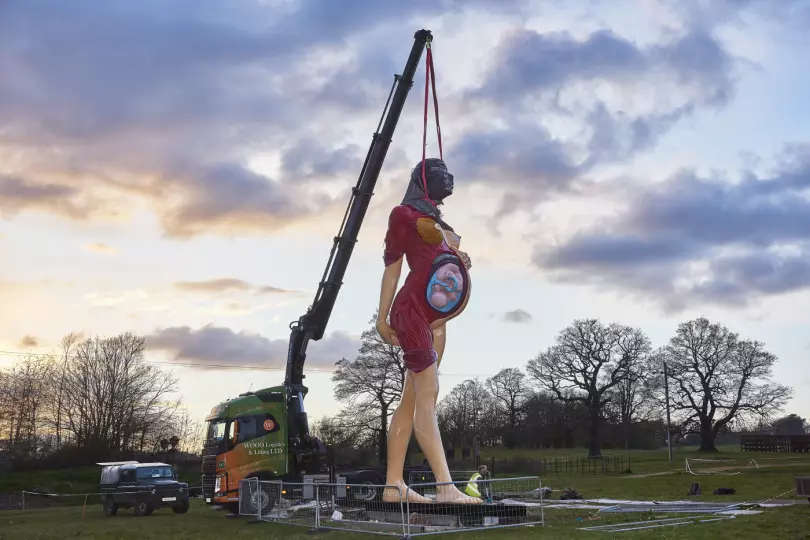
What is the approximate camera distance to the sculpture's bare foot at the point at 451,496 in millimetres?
14758

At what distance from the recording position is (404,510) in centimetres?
1502

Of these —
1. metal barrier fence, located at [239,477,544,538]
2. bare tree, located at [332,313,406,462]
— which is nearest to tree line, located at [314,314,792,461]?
bare tree, located at [332,313,406,462]

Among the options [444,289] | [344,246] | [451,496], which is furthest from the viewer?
[344,246]

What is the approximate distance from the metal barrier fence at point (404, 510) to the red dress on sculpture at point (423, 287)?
2.65 meters

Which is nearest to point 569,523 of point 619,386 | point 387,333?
point 387,333

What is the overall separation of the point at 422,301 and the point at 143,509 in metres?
14.2

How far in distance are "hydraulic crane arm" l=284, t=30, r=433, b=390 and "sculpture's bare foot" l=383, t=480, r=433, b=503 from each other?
28.2 feet

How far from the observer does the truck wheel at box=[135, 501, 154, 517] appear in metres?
24.6

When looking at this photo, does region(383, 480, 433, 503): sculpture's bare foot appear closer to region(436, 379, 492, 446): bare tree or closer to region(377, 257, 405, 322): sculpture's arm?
region(377, 257, 405, 322): sculpture's arm

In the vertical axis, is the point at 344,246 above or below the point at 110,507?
above

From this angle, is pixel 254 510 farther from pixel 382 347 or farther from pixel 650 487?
pixel 382 347

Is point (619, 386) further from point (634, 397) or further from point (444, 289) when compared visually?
point (444, 289)

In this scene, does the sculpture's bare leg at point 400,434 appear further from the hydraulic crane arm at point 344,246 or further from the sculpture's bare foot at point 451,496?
the hydraulic crane arm at point 344,246

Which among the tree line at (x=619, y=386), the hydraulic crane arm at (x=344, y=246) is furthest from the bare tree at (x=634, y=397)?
the hydraulic crane arm at (x=344, y=246)
